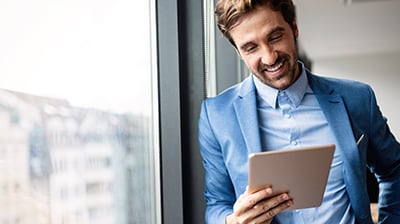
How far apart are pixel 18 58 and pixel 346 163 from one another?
755 mm

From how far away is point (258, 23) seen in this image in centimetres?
106

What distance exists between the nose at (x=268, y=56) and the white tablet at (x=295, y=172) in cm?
25

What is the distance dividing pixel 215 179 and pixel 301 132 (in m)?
0.24

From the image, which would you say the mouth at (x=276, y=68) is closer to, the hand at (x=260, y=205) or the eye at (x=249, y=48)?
the eye at (x=249, y=48)

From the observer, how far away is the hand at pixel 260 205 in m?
0.92

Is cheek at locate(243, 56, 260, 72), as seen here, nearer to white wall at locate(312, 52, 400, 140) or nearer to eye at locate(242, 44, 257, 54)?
eye at locate(242, 44, 257, 54)

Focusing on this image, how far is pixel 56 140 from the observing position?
2.68 feet

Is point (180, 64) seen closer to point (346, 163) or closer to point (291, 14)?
point (291, 14)

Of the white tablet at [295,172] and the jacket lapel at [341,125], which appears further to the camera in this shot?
the jacket lapel at [341,125]

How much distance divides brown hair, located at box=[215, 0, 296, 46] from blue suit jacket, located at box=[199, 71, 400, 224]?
0.57ft

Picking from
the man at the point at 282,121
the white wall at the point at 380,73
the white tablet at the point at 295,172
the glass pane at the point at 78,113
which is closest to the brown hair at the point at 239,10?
the man at the point at 282,121

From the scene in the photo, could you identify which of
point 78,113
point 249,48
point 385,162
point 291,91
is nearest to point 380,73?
point 385,162

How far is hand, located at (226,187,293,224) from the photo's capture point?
0.92 metres

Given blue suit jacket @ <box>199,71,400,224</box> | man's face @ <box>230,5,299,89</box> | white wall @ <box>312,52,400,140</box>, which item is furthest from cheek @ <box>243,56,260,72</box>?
white wall @ <box>312,52,400,140</box>
